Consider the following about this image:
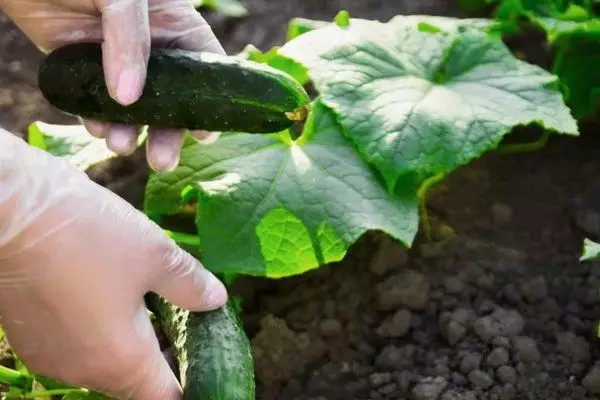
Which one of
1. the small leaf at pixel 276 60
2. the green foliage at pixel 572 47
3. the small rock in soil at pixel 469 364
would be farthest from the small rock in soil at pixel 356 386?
the green foliage at pixel 572 47

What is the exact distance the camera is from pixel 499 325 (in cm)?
235

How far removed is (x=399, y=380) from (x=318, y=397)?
0.21 metres

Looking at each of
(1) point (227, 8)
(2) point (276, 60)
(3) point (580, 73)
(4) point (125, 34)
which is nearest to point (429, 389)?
(2) point (276, 60)

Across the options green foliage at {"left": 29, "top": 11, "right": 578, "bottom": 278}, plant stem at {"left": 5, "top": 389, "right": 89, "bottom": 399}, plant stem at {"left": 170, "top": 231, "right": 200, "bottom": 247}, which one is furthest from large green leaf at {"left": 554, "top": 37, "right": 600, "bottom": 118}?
plant stem at {"left": 5, "top": 389, "right": 89, "bottom": 399}

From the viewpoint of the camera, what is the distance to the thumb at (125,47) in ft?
7.01

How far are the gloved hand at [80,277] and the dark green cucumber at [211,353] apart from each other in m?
0.07

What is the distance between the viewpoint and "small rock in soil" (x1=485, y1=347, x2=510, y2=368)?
7.47 ft

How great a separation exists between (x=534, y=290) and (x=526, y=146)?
0.57 meters

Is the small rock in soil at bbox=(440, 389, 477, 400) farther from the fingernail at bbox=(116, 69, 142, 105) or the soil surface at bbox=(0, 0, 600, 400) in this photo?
the fingernail at bbox=(116, 69, 142, 105)

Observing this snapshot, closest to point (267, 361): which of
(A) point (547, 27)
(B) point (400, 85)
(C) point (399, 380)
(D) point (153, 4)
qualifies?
(C) point (399, 380)

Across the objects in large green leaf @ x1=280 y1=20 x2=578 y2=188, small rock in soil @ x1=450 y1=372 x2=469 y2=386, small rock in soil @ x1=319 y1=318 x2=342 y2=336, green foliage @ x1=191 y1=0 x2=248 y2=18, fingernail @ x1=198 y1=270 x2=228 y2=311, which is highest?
large green leaf @ x1=280 y1=20 x2=578 y2=188

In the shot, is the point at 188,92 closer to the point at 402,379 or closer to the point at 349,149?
the point at 349,149

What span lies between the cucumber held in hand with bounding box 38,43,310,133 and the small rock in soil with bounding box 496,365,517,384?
0.81 m

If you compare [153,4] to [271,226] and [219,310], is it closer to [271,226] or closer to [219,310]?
[271,226]
